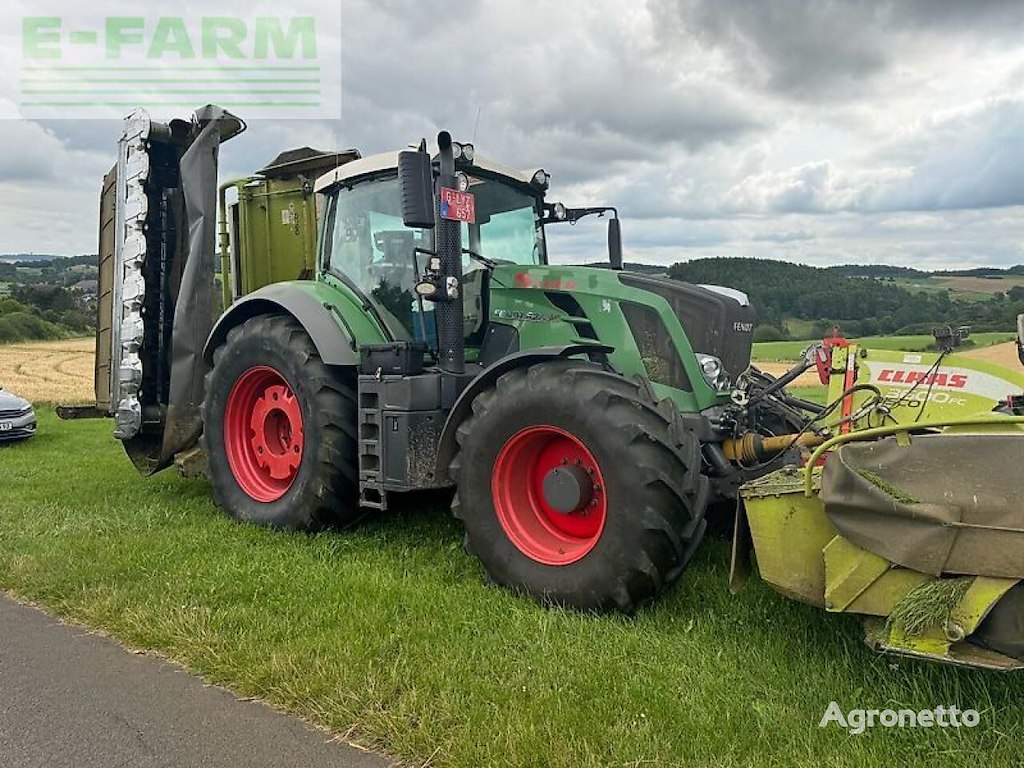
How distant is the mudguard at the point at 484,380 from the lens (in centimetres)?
452

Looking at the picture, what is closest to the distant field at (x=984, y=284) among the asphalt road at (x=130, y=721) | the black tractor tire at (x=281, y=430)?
the black tractor tire at (x=281, y=430)

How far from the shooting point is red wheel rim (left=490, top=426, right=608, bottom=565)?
4.39 m

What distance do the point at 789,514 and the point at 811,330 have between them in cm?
331

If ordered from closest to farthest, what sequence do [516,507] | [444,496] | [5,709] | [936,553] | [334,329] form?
[936,553]
[5,709]
[516,507]
[334,329]
[444,496]

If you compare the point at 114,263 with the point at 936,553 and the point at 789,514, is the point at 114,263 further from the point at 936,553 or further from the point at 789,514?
the point at 936,553

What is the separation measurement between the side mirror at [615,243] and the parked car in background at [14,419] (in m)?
9.36

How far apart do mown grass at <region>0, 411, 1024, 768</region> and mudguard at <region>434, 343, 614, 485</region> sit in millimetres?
667

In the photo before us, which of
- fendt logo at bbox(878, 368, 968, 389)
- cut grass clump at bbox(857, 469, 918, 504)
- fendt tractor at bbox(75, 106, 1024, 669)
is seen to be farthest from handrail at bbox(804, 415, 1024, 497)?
fendt logo at bbox(878, 368, 968, 389)

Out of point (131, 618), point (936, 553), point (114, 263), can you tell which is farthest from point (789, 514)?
point (114, 263)

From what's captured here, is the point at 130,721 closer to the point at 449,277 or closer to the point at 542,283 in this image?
the point at 449,277

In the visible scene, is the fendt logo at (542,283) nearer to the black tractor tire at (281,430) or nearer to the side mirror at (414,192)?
the side mirror at (414,192)

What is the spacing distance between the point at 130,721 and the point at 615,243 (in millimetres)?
4766

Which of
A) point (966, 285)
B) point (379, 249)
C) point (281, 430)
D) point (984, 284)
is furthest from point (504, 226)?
point (966, 285)

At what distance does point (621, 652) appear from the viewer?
3.65 meters
